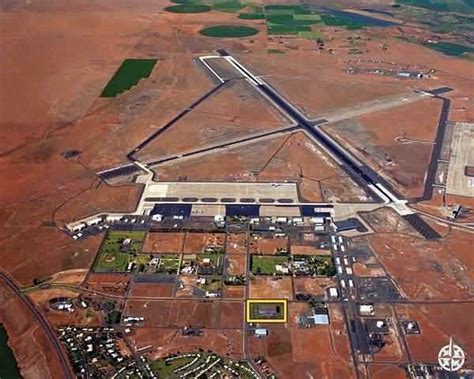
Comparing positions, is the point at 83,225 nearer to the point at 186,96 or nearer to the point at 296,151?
the point at 296,151

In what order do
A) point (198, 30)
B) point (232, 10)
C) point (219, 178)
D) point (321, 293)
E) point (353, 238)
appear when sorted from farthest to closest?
point (232, 10)
point (198, 30)
point (219, 178)
point (353, 238)
point (321, 293)

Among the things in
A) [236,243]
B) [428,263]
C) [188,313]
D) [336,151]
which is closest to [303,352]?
[188,313]

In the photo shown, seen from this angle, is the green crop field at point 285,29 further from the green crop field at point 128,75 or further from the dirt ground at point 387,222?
the dirt ground at point 387,222

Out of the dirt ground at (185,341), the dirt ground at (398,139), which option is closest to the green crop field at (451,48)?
the dirt ground at (398,139)

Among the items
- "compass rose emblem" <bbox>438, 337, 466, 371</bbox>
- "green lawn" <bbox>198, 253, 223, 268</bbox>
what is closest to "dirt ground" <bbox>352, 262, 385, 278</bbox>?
"compass rose emblem" <bbox>438, 337, 466, 371</bbox>

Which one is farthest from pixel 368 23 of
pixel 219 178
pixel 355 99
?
pixel 219 178

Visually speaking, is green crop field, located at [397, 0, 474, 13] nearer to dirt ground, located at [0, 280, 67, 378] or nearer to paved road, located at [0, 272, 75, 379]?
paved road, located at [0, 272, 75, 379]
